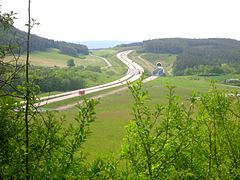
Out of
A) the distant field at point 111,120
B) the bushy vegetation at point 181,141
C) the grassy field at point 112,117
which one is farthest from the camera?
the distant field at point 111,120

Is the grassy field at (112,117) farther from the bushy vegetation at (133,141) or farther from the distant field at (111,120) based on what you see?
the bushy vegetation at (133,141)

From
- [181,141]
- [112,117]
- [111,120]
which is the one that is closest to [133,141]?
[181,141]

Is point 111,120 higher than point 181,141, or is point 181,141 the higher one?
point 181,141

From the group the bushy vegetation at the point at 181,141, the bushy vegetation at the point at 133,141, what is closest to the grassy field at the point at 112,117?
the bushy vegetation at the point at 181,141

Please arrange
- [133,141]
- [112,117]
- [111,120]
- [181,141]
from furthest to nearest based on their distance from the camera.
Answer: [112,117] < [111,120] < [133,141] < [181,141]

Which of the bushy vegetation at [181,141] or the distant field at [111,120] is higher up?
the bushy vegetation at [181,141]

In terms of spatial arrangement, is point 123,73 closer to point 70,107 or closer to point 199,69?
point 199,69

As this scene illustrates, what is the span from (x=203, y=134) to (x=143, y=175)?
4164 millimetres

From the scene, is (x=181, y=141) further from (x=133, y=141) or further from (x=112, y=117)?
(x=112, y=117)

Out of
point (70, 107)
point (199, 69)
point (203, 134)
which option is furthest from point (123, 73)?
point (203, 134)

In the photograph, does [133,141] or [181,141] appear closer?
[181,141]

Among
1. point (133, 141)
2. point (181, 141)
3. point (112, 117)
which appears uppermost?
point (181, 141)

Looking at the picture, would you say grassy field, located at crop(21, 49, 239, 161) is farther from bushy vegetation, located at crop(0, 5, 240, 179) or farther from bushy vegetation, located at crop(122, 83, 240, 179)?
bushy vegetation, located at crop(0, 5, 240, 179)

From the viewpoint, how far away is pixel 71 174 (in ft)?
25.9
